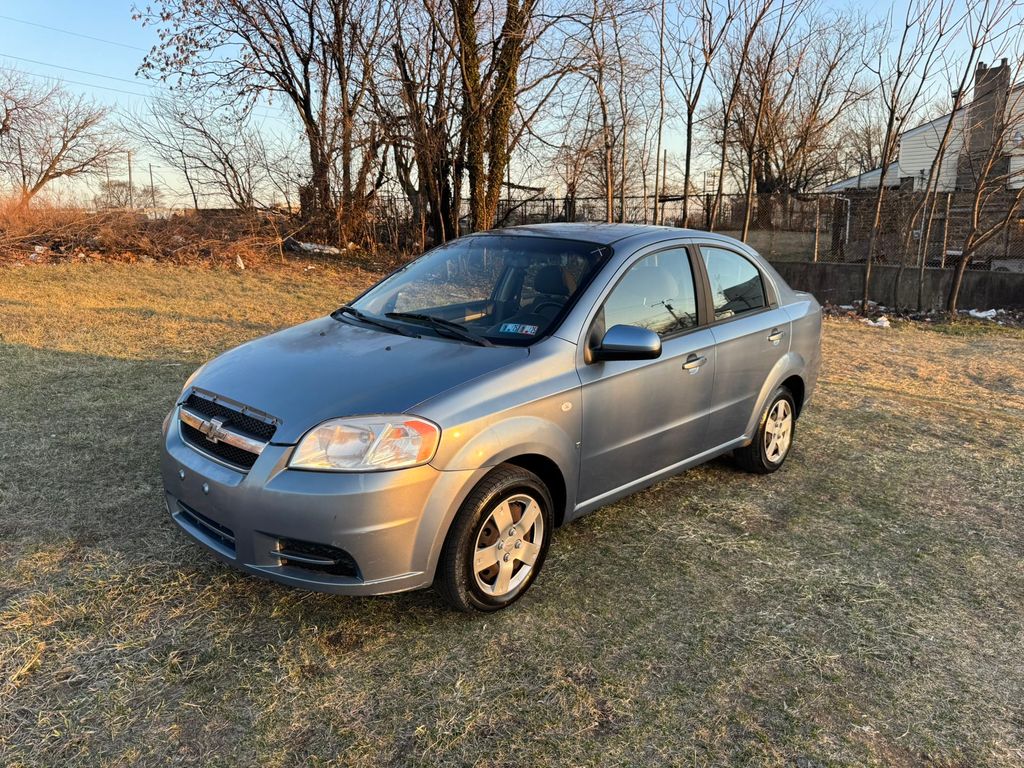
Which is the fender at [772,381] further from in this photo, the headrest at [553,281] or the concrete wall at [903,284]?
the concrete wall at [903,284]

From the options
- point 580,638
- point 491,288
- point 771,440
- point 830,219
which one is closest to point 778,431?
point 771,440

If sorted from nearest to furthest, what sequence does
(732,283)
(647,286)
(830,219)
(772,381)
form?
1. (647,286)
2. (732,283)
3. (772,381)
4. (830,219)

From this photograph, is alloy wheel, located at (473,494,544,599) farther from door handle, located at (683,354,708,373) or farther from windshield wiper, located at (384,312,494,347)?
door handle, located at (683,354,708,373)

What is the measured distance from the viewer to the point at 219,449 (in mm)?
2936

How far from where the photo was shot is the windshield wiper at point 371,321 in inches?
138

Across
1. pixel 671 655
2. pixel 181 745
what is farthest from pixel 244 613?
pixel 671 655

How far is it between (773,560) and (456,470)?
1.89 m

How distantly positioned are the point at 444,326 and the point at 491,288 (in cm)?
44

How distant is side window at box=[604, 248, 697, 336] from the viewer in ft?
11.5

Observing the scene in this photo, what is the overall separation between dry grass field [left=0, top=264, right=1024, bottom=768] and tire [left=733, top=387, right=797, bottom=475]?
0.38ft

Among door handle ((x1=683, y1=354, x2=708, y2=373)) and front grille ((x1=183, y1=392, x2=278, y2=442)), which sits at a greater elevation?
door handle ((x1=683, y1=354, x2=708, y2=373))

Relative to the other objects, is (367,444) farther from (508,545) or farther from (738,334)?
(738,334)

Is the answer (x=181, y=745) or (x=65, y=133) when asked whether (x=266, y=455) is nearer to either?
(x=181, y=745)

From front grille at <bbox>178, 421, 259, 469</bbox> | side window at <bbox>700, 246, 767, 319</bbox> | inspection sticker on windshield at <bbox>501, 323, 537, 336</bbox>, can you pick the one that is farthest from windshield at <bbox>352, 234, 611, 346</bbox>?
front grille at <bbox>178, 421, 259, 469</bbox>
